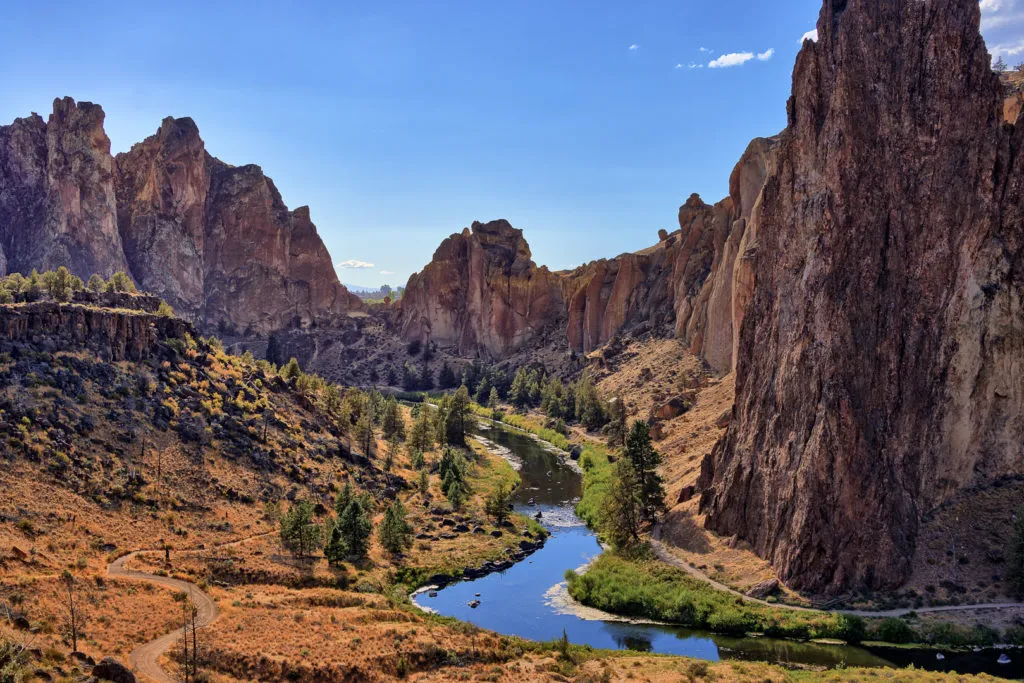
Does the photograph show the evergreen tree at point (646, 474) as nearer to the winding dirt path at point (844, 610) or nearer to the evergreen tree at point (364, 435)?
the winding dirt path at point (844, 610)

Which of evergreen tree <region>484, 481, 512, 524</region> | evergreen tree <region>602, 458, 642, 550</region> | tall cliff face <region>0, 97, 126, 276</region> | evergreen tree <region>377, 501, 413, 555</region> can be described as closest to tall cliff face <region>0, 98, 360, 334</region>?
tall cliff face <region>0, 97, 126, 276</region>

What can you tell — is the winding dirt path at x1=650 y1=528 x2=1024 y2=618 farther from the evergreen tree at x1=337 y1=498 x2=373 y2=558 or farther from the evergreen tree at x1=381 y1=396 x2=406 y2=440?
the evergreen tree at x1=381 y1=396 x2=406 y2=440

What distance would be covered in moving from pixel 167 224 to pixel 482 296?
69017 mm

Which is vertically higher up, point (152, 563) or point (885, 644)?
point (152, 563)

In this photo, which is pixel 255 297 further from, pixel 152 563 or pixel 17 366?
pixel 152 563

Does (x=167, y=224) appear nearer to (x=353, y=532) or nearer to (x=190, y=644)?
(x=353, y=532)

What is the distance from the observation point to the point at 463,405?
331 feet

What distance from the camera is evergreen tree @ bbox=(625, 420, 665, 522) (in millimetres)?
59438

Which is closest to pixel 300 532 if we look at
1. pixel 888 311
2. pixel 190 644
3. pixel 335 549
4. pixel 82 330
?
pixel 335 549

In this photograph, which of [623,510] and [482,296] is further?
[482,296]

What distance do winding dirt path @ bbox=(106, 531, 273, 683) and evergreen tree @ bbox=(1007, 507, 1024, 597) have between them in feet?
139

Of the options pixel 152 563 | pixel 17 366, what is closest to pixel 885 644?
pixel 152 563

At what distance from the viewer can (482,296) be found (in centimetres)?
17450

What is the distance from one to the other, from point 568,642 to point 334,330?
14854 cm
